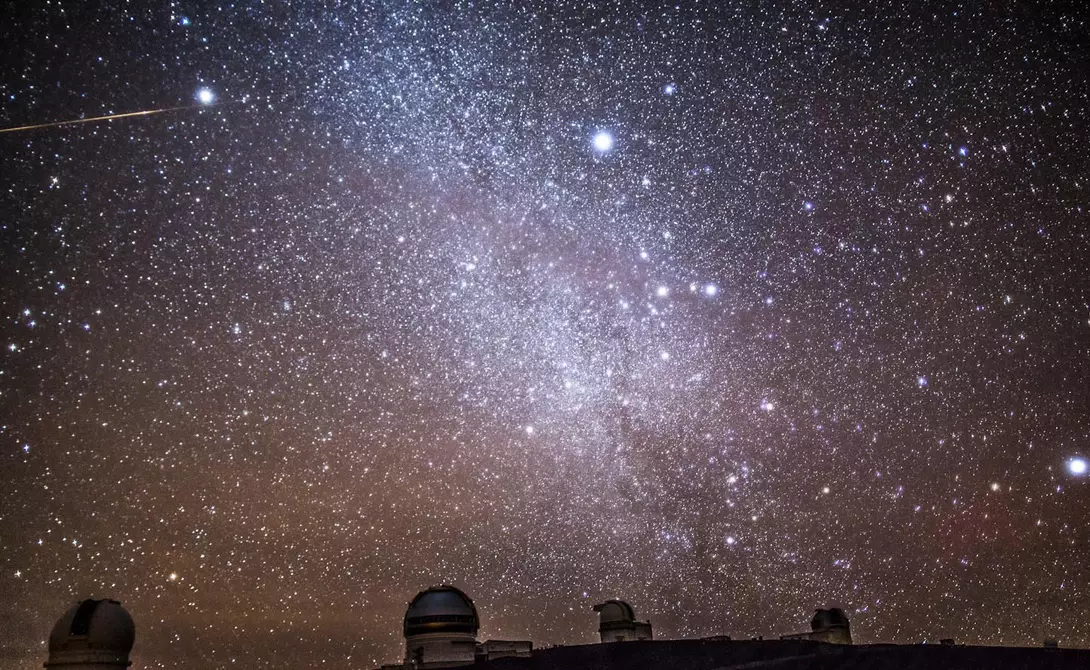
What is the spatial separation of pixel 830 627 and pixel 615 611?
10277mm

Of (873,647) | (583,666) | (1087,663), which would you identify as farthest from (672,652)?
(1087,663)

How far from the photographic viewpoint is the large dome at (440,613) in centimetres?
2923

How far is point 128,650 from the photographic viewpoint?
26359 millimetres

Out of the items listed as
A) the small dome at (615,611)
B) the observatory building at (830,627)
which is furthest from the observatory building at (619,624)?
the observatory building at (830,627)

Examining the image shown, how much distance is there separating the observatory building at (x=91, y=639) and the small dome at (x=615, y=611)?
2018 centimetres

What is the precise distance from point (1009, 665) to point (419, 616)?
19.8 m

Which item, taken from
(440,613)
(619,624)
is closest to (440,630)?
(440,613)

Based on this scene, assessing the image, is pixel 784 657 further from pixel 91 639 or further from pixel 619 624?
pixel 91 639

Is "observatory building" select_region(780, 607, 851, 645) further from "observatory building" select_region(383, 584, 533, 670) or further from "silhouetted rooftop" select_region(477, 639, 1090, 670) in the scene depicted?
"observatory building" select_region(383, 584, 533, 670)

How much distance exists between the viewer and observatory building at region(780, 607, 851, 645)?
36594mm

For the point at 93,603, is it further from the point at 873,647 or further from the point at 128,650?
the point at 873,647

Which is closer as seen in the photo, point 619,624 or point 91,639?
point 91,639

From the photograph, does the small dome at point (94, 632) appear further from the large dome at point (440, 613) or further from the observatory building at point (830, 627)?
the observatory building at point (830, 627)

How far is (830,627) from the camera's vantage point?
121 feet
